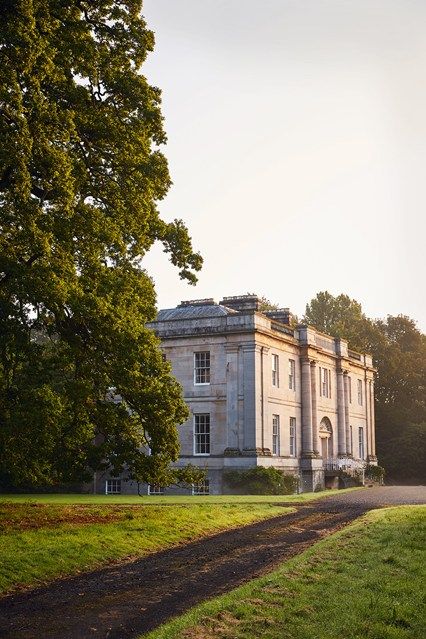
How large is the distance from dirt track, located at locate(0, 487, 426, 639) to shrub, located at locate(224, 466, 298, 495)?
67.1 feet

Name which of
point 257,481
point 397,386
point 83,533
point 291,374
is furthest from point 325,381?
point 83,533

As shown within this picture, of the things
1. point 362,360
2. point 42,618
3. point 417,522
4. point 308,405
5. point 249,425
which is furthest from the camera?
point 362,360

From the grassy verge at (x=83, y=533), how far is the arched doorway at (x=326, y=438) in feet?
92.0

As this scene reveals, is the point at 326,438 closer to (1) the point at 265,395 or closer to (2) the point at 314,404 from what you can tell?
(2) the point at 314,404

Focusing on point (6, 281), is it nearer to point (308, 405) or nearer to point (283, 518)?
point (283, 518)

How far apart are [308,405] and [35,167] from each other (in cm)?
3561

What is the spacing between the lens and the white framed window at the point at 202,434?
140 ft

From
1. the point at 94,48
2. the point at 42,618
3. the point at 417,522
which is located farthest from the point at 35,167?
the point at 417,522

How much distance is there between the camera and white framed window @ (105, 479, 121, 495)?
4403cm

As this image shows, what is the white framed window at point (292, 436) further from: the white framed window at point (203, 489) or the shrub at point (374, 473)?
the shrub at point (374, 473)

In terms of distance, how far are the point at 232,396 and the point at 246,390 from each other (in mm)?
900

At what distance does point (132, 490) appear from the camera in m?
43.7

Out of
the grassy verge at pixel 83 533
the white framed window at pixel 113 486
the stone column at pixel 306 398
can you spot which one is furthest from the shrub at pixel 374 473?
the grassy verge at pixel 83 533

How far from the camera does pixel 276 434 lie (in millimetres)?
44719
